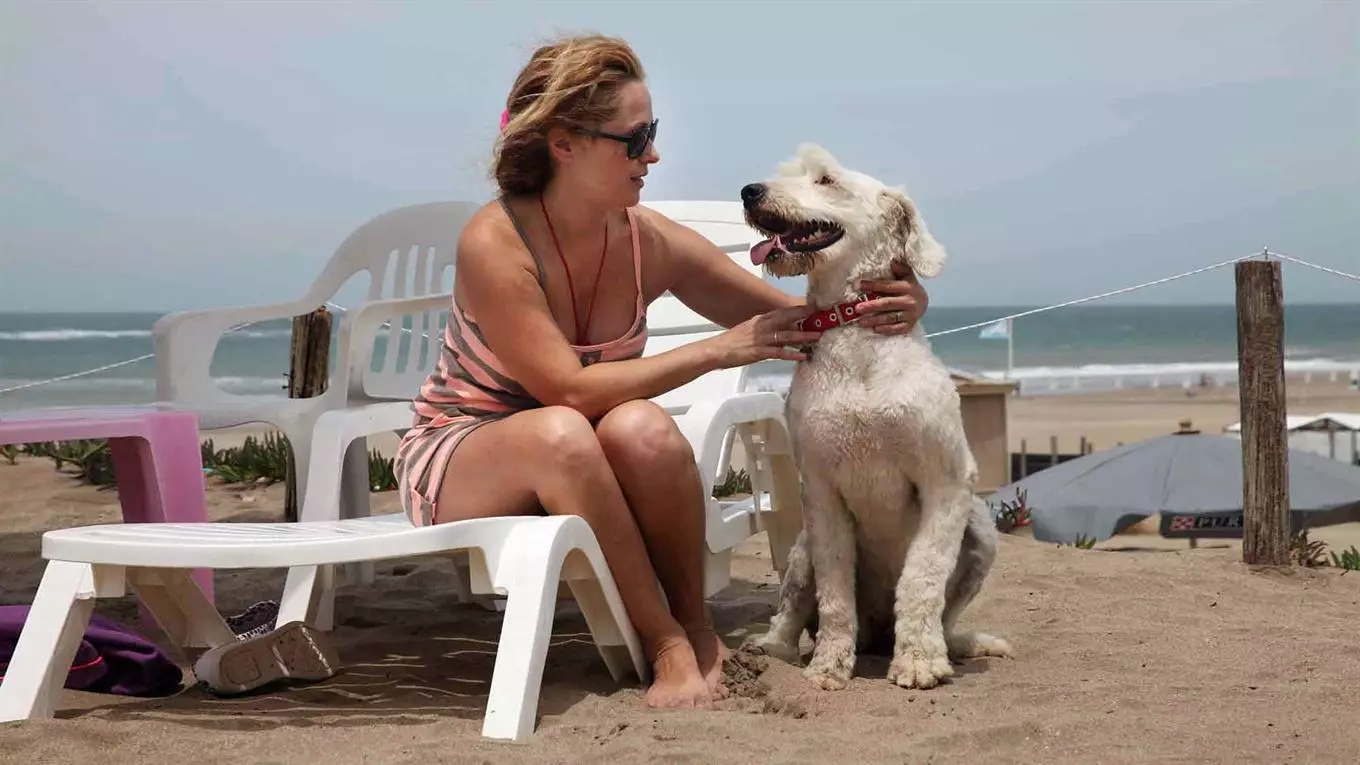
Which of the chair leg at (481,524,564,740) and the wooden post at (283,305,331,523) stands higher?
the wooden post at (283,305,331,523)

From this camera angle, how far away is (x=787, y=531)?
13.9 ft

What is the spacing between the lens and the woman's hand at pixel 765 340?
3105 mm

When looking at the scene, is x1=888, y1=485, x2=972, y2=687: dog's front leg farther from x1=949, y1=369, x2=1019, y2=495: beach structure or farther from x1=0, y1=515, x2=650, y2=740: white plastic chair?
x1=949, y1=369, x2=1019, y2=495: beach structure

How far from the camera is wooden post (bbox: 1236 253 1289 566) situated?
5.06 meters

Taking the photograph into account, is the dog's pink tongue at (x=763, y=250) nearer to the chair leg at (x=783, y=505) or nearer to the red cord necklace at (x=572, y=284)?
the red cord necklace at (x=572, y=284)

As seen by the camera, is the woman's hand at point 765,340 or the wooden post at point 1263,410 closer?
the woman's hand at point 765,340

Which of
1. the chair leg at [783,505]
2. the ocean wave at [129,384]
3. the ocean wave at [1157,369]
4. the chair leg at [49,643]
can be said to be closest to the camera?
the chair leg at [49,643]

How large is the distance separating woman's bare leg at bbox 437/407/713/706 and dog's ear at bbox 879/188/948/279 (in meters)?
0.88

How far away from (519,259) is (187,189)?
3689 cm

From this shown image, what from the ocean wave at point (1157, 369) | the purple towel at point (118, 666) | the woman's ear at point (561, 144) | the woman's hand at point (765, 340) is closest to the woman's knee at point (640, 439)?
the woman's hand at point (765, 340)

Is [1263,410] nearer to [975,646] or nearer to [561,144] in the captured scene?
[975,646]

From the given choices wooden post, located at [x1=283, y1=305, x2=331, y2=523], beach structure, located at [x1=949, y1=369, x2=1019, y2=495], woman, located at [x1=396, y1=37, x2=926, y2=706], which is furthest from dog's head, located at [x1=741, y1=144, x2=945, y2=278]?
beach structure, located at [x1=949, y1=369, x2=1019, y2=495]

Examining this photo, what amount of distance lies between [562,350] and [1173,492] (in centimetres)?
497

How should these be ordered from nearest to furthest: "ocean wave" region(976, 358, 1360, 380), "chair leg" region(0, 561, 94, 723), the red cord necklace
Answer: "chair leg" region(0, 561, 94, 723) < the red cord necklace < "ocean wave" region(976, 358, 1360, 380)
